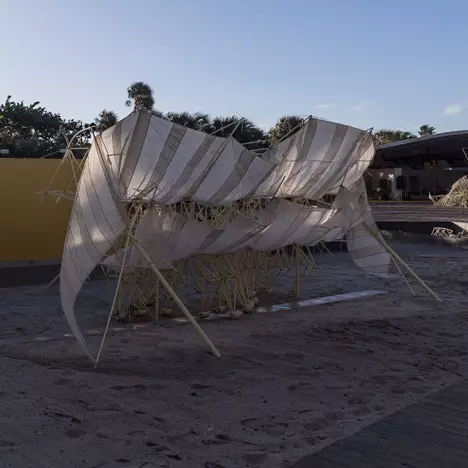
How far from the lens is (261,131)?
3628 cm

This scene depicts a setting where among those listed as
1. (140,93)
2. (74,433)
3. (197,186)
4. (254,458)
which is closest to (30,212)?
(197,186)

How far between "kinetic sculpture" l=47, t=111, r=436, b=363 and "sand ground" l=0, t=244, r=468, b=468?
59 cm

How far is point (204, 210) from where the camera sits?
1016cm

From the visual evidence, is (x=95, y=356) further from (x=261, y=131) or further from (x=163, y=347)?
(x=261, y=131)

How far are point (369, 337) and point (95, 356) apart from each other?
3.61 m

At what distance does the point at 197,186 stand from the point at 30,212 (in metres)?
7.80

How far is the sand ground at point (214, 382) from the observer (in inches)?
176

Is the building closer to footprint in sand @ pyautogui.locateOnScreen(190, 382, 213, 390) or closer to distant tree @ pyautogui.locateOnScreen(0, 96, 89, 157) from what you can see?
distant tree @ pyautogui.locateOnScreen(0, 96, 89, 157)

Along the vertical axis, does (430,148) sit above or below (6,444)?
above

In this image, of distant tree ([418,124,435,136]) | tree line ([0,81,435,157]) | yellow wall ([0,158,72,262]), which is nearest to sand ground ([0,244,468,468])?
yellow wall ([0,158,72,262])

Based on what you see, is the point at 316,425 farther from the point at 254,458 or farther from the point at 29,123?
the point at 29,123

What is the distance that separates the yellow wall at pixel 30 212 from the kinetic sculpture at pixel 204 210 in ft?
16.6

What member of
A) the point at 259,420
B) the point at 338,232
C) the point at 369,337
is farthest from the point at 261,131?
the point at 259,420

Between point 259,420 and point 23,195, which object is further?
point 23,195
